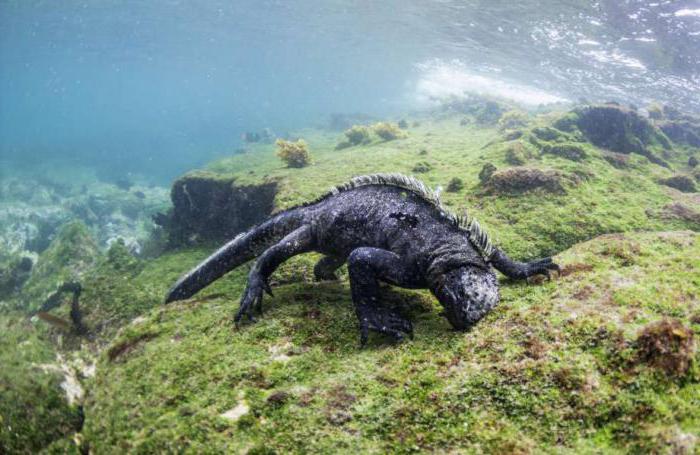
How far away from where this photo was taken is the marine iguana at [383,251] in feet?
10.8

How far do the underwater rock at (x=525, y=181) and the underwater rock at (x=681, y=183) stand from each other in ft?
12.2

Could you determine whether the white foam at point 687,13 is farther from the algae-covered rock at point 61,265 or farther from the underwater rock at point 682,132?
the algae-covered rock at point 61,265

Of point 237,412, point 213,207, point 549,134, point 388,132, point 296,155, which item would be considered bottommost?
point 213,207

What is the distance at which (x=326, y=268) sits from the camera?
5.11m

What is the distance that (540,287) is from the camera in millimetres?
3432

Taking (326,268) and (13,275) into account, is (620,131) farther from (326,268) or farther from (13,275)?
(13,275)

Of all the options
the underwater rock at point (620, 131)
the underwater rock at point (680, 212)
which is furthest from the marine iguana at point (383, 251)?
the underwater rock at point (620, 131)

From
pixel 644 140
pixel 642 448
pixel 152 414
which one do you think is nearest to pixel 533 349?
pixel 642 448

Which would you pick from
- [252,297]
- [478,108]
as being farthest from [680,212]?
[478,108]

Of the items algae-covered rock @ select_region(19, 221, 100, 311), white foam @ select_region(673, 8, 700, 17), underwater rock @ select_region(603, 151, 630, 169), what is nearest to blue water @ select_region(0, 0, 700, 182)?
white foam @ select_region(673, 8, 700, 17)

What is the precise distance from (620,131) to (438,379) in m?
13.6

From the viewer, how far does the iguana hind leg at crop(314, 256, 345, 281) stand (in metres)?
5.05

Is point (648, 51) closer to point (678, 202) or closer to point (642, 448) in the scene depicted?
point (678, 202)

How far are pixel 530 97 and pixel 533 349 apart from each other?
6426 cm
